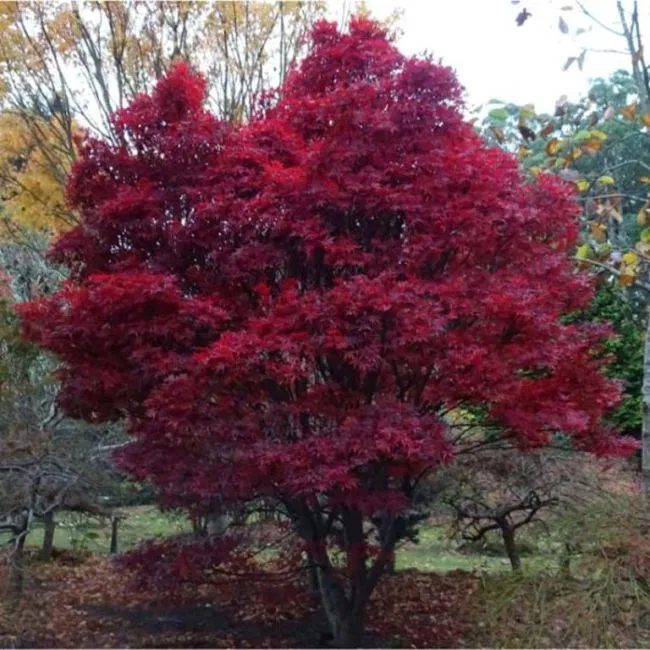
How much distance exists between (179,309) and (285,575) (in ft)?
8.19

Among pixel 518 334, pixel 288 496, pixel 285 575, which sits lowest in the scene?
pixel 285 575

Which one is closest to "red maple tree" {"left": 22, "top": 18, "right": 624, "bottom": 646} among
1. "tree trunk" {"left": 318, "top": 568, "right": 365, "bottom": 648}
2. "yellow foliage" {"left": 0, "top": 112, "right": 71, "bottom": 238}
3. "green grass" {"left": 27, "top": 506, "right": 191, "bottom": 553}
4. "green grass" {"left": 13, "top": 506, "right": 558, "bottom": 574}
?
"tree trunk" {"left": 318, "top": 568, "right": 365, "bottom": 648}

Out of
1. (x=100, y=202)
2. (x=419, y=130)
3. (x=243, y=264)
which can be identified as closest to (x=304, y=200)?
(x=243, y=264)

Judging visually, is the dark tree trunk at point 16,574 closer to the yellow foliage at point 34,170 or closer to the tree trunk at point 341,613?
the tree trunk at point 341,613

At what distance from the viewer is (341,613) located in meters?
6.12

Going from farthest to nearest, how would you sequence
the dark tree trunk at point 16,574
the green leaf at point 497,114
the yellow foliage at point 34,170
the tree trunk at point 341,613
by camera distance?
the yellow foliage at point 34,170, the dark tree trunk at point 16,574, the green leaf at point 497,114, the tree trunk at point 341,613

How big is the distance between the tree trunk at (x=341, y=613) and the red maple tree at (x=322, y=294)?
2.21 feet

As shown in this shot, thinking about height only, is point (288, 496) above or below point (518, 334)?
below

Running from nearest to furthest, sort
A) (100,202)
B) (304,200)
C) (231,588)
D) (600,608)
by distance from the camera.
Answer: (600,608) < (304,200) < (100,202) < (231,588)

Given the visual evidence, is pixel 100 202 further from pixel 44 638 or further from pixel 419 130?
pixel 44 638

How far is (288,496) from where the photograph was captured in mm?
5418

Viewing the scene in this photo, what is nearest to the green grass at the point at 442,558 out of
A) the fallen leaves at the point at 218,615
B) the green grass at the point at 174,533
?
the green grass at the point at 174,533

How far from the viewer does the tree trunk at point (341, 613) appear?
605 cm

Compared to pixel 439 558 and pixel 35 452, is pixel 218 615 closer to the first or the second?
pixel 35 452
